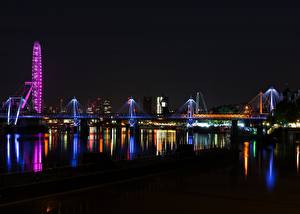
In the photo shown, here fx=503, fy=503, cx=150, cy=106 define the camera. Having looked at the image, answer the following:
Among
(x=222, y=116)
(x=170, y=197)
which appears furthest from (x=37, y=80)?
(x=170, y=197)

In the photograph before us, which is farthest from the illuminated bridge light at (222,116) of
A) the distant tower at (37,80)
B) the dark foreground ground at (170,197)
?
the dark foreground ground at (170,197)

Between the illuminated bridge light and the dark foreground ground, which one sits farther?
the illuminated bridge light

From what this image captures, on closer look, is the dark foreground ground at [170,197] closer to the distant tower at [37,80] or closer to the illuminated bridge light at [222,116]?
the illuminated bridge light at [222,116]

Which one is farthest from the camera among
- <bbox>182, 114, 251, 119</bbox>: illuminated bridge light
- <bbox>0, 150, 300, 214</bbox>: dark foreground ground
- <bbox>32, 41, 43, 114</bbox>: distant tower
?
<bbox>32, 41, 43, 114</bbox>: distant tower

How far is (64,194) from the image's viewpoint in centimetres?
1619

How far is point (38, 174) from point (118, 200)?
392 cm

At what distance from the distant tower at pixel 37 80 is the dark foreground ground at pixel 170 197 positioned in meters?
98.8

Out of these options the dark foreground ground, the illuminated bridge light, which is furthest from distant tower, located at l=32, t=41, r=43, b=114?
the dark foreground ground

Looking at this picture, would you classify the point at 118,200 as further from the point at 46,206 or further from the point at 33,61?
the point at 33,61

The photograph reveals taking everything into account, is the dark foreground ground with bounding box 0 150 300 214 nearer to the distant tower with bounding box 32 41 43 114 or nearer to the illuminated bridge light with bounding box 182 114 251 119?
the illuminated bridge light with bounding box 182 114 251 119

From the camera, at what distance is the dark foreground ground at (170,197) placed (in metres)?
14.3

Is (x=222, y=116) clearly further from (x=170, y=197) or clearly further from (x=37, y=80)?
(x=170, y=197)

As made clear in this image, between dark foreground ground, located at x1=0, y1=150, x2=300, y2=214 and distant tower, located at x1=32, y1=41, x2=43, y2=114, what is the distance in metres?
98.8

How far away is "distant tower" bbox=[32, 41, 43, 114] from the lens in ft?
382
